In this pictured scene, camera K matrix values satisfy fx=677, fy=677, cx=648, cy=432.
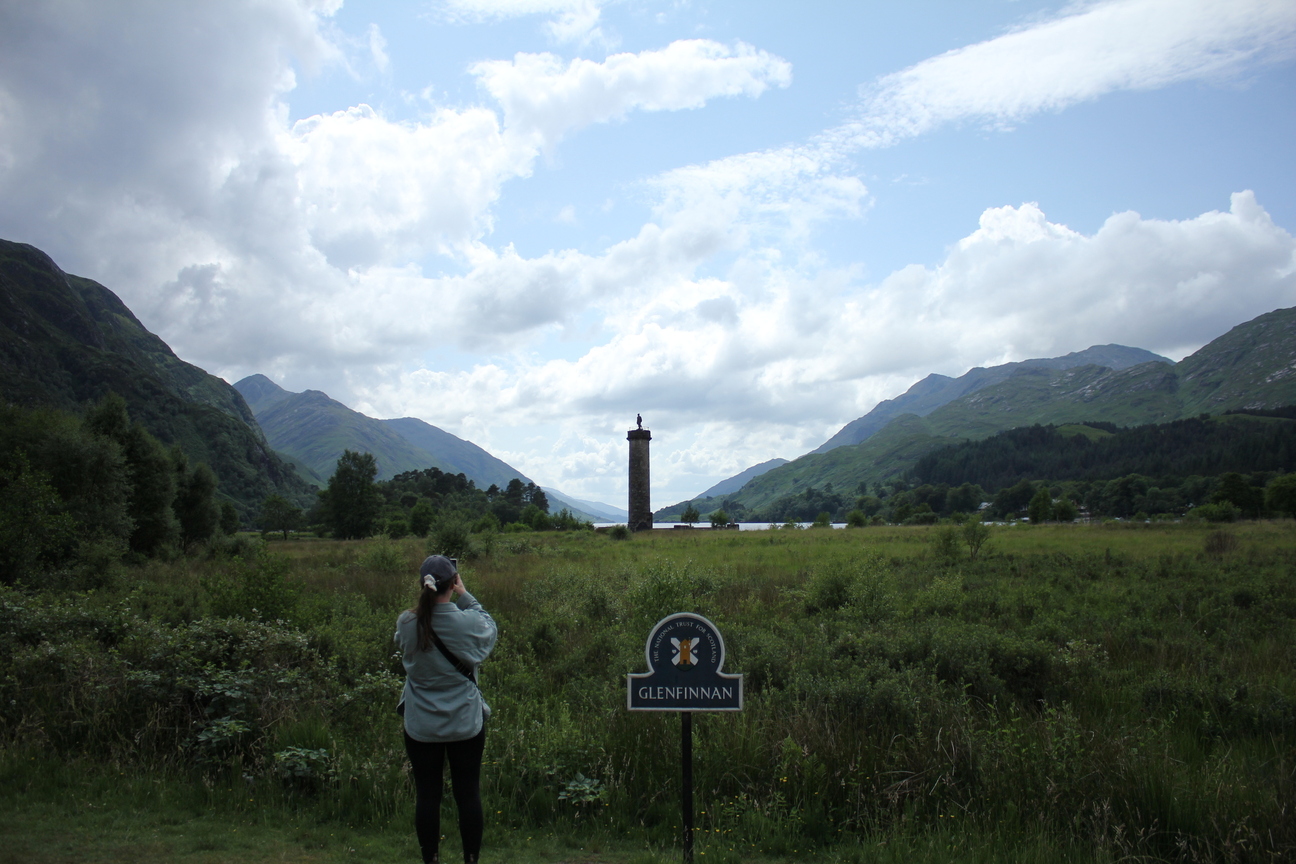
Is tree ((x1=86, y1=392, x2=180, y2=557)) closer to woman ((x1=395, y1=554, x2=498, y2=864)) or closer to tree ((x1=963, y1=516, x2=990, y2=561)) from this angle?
woman ((x1=395, y1=554, x2=498, y2=864))

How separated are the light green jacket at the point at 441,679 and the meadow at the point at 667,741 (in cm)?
120

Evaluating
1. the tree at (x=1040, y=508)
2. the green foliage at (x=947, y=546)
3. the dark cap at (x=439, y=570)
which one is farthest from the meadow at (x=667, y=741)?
the tree at (x=1040, y=508)

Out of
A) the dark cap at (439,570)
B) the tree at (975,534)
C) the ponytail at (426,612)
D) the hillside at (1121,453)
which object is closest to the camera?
the ponytail at (426,612)

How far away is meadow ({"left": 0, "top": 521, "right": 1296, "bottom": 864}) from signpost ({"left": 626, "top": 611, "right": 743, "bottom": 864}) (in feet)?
3.63

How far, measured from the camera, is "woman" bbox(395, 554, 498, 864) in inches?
162

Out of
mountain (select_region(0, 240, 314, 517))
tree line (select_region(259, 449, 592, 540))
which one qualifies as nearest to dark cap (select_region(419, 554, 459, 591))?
tree line (select_region(259, 449, 592, 540))

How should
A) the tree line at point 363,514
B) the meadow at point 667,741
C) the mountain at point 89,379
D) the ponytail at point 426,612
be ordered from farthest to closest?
the mountain at point 89,379
the tree line at point 363,514
the meadow at point 667,741
the ponytail at point 426,612

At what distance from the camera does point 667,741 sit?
5930 mm

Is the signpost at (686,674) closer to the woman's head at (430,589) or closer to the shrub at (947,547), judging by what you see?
the woman's head at (430,589)

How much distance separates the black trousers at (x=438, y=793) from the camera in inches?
165

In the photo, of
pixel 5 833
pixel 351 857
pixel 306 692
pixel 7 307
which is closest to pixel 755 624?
pixel 306 692

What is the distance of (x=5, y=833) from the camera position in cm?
466

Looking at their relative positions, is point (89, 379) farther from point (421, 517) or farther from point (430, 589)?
point (430, 589)

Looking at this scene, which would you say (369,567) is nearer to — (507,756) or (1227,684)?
(507,756)
